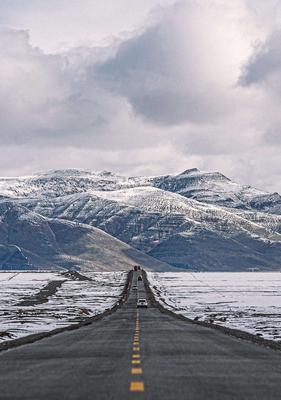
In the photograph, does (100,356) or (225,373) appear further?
(100,356)

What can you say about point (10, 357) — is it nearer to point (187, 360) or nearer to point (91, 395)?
point (187, 360)

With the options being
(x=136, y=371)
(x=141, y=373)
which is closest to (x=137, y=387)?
(x=141, y=373)

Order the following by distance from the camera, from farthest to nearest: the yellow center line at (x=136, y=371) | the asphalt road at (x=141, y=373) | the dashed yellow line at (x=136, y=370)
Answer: the yellow center line at (x=136, y=371) → the dashed yellow line at (x=136, y=370) → the asphalt road at (x=141, y=373)

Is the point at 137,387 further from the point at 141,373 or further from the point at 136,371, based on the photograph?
the point at 136,371

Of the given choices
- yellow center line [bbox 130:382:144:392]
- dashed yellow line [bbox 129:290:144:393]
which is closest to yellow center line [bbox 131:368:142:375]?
dashed yellow line [bbox 129:290:144:393]

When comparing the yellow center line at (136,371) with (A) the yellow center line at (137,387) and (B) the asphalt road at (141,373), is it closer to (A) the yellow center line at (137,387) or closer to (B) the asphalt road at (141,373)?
(B) the asphalt road at (141,373)

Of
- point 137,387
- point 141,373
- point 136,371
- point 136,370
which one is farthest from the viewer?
point 136,370

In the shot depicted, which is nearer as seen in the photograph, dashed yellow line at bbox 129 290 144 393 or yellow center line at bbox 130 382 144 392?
yellow center line at bbox 130 382 144 392

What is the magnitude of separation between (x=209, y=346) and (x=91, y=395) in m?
17.7

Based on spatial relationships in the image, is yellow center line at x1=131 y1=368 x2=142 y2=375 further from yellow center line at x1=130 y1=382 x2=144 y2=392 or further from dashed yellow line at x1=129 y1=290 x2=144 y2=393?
yellow center line at x1=130 y1=382 x2=144 y2=392

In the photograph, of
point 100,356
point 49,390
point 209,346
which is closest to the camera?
point 49,390

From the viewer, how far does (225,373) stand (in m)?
20.2

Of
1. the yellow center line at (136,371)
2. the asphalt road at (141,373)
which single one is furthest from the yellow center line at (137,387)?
the yellow center line at (136,371)

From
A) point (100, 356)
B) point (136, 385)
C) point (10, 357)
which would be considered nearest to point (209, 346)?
point (100, 356)
